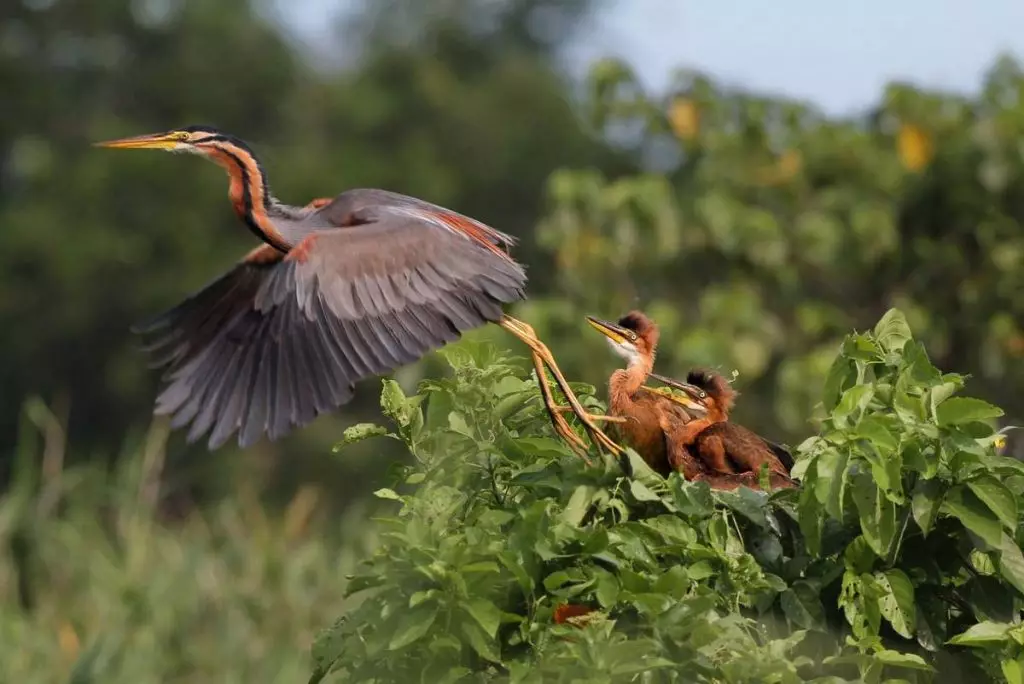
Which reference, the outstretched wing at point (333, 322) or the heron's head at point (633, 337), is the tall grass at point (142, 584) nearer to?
the outstretched wing at point (333, 322)

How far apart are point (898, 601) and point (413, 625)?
0.88 metres

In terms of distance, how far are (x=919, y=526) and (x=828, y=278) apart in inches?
256

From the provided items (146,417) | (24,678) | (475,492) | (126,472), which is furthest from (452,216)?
(146,417)

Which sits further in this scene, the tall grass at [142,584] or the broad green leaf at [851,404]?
the tall grass at [142,584]

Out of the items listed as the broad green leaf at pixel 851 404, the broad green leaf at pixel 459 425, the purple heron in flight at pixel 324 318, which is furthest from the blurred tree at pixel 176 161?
the broad green leaf at pixel 851 404

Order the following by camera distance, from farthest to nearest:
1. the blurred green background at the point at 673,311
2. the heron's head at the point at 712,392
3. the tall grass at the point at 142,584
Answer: the blurred green background at the point at 673,311
the tall grass at the point at 142,584
the heron's head at the point at 712,392

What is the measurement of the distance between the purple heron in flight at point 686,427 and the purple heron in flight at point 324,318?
10.6 inches

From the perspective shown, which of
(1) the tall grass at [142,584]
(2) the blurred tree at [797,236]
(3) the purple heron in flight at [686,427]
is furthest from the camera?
(2) the blurred tree at [797,236]

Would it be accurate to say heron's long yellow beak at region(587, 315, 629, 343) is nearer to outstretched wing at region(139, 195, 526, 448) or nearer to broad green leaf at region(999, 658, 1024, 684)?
outstretched wing at region(139, 195, 526, 448)

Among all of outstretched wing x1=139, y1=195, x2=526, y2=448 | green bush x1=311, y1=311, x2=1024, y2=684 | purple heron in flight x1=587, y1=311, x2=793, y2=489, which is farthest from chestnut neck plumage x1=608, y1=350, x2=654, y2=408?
green bush x1=311, y1=311, x2=1024, y2=684

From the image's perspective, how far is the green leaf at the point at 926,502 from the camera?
10.0 ft

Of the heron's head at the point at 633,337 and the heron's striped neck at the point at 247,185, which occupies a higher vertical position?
the heron's striped neck at the point at 247,185

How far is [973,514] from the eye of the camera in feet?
9.86

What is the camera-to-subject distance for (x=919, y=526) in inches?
122
